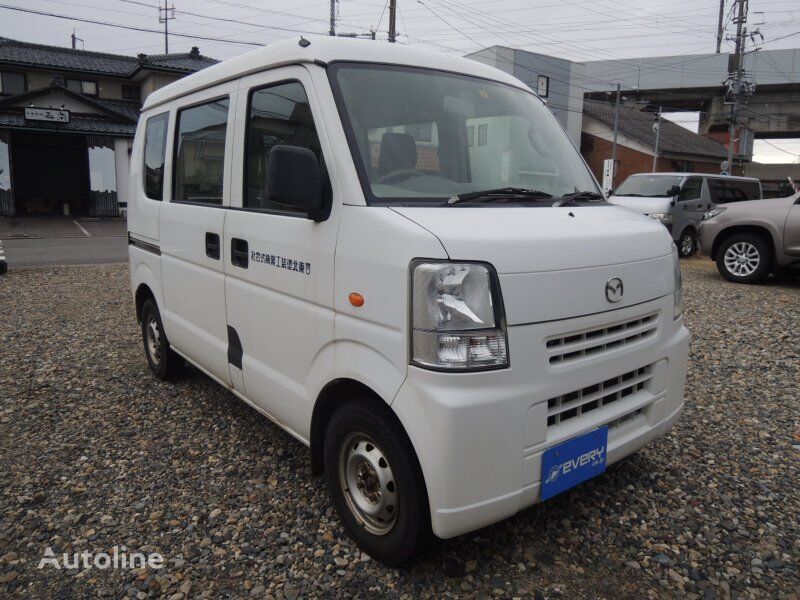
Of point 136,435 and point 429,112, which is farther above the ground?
point 429,112

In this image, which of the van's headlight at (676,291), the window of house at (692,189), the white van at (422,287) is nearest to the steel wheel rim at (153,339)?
the white van at (422,287)

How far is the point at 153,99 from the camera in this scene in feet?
14.3

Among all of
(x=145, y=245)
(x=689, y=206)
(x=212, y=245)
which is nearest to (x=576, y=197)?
(x=212, y=245)

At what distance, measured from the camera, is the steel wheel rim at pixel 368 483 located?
7.45 ft

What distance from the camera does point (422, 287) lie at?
1.98 m

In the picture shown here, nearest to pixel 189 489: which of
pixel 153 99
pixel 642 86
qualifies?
pixel 153 99

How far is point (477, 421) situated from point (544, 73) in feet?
115

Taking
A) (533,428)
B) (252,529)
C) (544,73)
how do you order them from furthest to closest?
(544,73)
(252,529)
(533,428)

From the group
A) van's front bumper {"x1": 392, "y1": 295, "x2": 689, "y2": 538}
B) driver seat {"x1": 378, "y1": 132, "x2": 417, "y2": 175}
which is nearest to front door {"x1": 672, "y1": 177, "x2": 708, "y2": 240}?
driver seat {"x1": 378, "y1": 132, "x2": 417, "y2": 175}

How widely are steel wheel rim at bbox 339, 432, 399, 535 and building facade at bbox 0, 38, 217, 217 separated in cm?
2451

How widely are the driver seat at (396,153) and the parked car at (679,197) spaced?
34.1ft

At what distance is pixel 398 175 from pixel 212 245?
1.35 meters

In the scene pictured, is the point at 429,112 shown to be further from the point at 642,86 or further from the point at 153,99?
the point at 642,86

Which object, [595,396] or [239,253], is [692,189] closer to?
[595,396]
